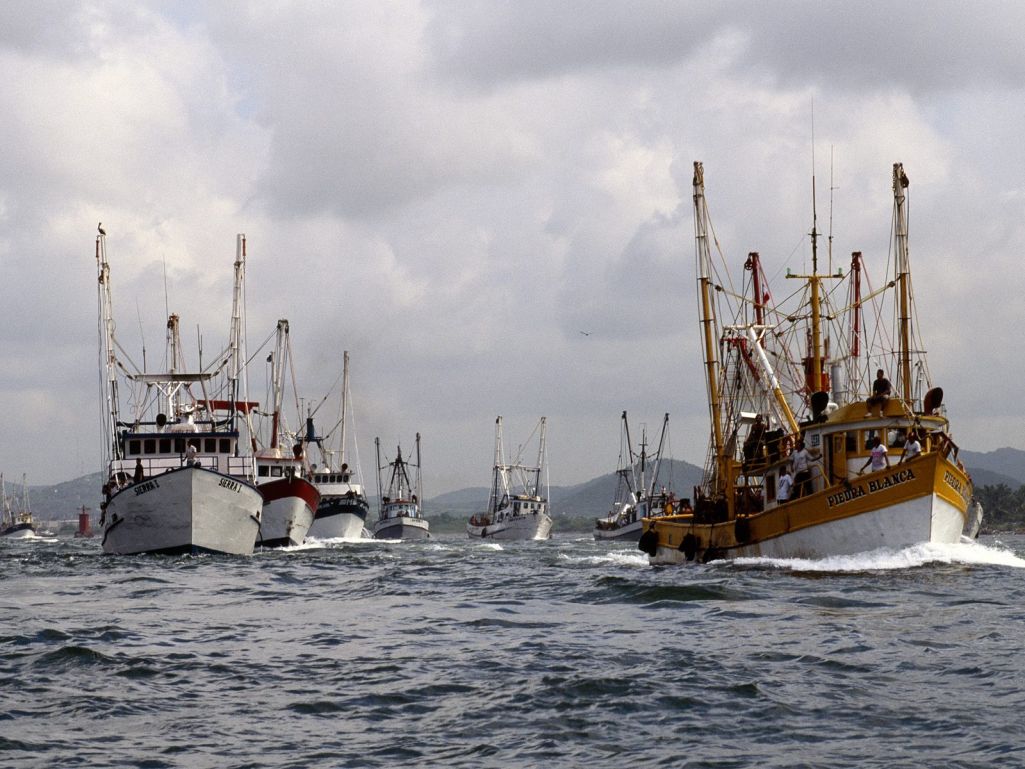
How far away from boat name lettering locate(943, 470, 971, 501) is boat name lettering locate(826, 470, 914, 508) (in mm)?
1169

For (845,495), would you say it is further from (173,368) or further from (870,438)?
(173,368)

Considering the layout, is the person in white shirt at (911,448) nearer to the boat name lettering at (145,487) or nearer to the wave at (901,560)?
the wave at (901,560)

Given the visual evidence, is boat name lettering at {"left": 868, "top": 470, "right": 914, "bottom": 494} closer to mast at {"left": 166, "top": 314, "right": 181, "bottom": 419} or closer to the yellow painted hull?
the yellow painted hull

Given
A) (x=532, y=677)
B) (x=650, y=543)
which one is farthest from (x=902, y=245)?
(x=532, y=677)

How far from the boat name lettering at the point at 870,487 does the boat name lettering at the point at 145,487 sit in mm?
28959

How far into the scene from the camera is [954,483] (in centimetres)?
3597

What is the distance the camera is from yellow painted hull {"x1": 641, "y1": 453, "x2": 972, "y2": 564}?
34.8 metres

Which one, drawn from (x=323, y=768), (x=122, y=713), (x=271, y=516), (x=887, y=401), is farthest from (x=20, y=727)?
(x=271, y=516)

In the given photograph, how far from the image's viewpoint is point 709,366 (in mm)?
48781

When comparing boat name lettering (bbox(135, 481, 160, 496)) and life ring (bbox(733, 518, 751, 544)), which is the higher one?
boat name lettering (bbox(135, 481, 160, 496))

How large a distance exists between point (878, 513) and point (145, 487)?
102ft

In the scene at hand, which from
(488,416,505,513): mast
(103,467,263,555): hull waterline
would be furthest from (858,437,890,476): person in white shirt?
(488,416,505,513): mast

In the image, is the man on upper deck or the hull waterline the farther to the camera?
the hull waterline


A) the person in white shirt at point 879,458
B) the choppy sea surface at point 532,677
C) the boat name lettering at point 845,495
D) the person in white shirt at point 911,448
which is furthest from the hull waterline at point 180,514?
the person in white shirt at point 911,448
